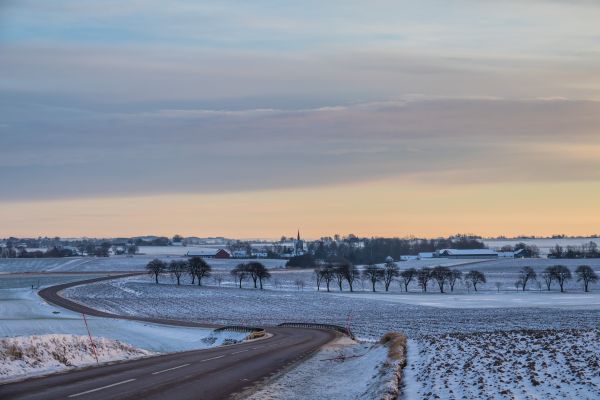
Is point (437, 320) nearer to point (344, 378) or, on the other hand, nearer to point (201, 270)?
point (344, 378)

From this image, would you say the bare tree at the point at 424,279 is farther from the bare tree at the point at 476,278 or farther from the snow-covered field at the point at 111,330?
the snow-covered field at the point at 111,330

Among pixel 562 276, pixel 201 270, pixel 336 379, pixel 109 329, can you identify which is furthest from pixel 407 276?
pixel 336 379

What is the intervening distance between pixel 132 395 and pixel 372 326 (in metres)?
48.3

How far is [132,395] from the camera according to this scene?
67.3 ft

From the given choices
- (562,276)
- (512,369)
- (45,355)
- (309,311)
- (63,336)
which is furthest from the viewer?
(562,276)

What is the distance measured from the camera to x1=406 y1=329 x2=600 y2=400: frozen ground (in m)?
17.5

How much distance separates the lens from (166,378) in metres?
24.3

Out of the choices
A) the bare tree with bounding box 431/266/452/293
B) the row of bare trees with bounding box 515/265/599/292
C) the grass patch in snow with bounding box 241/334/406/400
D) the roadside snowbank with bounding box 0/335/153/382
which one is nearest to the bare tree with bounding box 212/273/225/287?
the bare tree with bounding box 431/266/452/293

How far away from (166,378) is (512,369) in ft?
37.6

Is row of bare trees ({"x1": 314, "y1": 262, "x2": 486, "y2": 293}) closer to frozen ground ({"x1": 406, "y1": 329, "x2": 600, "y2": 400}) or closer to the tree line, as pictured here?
the tree line

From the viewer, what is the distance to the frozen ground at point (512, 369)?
57.3 feet

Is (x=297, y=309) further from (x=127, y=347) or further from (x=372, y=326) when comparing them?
(x=127, y=347)

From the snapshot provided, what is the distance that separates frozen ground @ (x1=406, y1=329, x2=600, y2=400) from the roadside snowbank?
13.6 m

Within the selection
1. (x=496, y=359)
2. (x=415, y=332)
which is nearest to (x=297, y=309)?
(x=415, y=332)
